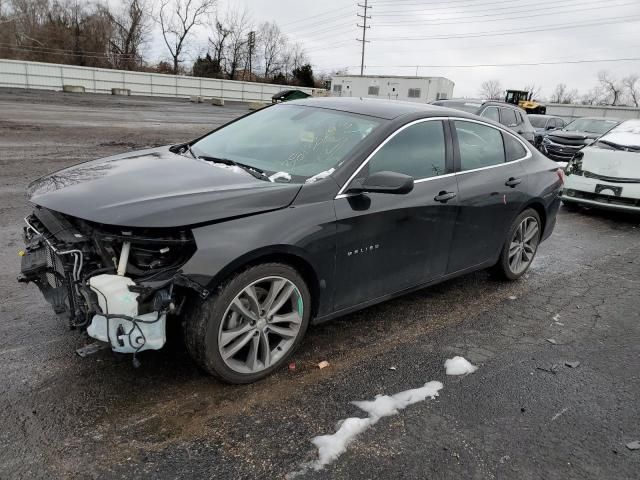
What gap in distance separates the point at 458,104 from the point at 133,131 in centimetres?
963

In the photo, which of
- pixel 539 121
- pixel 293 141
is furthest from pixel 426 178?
pixel 539 121

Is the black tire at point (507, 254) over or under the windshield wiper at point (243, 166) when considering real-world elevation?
under

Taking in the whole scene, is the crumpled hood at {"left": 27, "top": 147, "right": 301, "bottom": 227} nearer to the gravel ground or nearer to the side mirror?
the side mirror

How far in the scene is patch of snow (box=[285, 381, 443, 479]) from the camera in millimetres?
2506

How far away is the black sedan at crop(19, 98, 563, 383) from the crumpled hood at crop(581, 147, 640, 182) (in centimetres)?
483

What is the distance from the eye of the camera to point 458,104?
1175cm

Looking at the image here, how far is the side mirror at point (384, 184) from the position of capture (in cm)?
321

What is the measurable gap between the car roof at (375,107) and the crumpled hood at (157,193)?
3.75ft

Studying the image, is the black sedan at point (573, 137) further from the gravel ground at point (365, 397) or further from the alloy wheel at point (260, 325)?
the alloy wheel at point (260, 325)

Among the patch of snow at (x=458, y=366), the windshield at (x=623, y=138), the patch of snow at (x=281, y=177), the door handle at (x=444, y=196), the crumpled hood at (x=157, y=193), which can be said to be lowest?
the patch of snow at (x=458, y=366)

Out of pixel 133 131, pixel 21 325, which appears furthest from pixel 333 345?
pixel 133 131

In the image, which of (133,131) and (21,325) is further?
(133,131)

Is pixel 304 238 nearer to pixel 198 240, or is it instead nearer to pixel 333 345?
pixel 198 240

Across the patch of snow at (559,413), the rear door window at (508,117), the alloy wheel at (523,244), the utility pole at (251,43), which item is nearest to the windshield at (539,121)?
the rear door window at (508,117)
